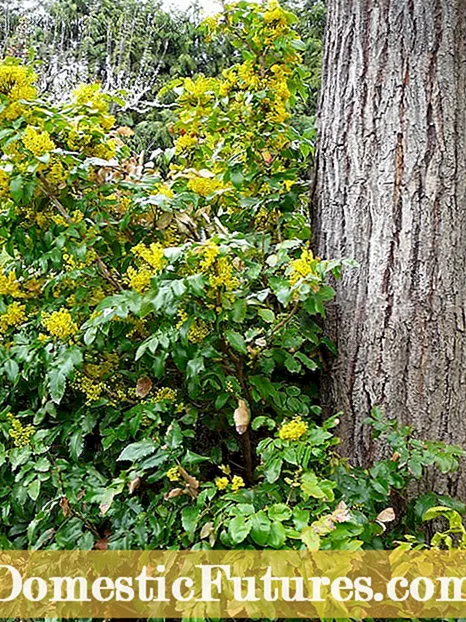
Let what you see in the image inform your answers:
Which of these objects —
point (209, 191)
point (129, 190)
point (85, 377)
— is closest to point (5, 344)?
point (85, 377)

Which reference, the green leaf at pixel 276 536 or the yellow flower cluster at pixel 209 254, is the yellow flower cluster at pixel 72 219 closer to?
the yellow flower cluster at pixel 209 254

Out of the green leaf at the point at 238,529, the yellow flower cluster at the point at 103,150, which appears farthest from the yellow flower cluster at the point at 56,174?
the green leaf at the point at 238,529

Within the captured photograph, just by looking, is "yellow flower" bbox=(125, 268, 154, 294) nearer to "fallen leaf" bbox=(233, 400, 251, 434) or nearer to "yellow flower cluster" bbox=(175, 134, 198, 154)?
"fallen leaf" bbox=(233, 400, 251, 434)

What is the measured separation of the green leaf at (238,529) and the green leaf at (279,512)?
0.17ft

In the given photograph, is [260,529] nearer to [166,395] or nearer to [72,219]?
[166,395]

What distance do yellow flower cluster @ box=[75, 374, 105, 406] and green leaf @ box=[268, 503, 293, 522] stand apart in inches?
20.0

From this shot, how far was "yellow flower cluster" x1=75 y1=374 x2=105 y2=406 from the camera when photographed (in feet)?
4.92

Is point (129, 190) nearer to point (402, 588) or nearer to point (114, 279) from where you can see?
point (114, 279)

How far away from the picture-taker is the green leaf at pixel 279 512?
1193 millimetres

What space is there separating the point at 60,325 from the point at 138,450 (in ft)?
1.07

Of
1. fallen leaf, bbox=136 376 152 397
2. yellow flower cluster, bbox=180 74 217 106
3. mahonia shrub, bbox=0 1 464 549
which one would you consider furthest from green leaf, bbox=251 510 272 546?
yellow flower cluster, bbox=180 74 217 106

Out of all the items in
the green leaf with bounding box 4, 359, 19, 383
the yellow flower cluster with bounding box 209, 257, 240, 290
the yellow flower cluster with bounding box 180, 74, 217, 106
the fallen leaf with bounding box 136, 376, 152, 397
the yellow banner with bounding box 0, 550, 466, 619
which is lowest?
the yellow banner with bounding box 0, 550, 466, 619

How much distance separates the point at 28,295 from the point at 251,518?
86 centimetres

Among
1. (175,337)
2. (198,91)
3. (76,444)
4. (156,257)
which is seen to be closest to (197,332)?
(175,337)
